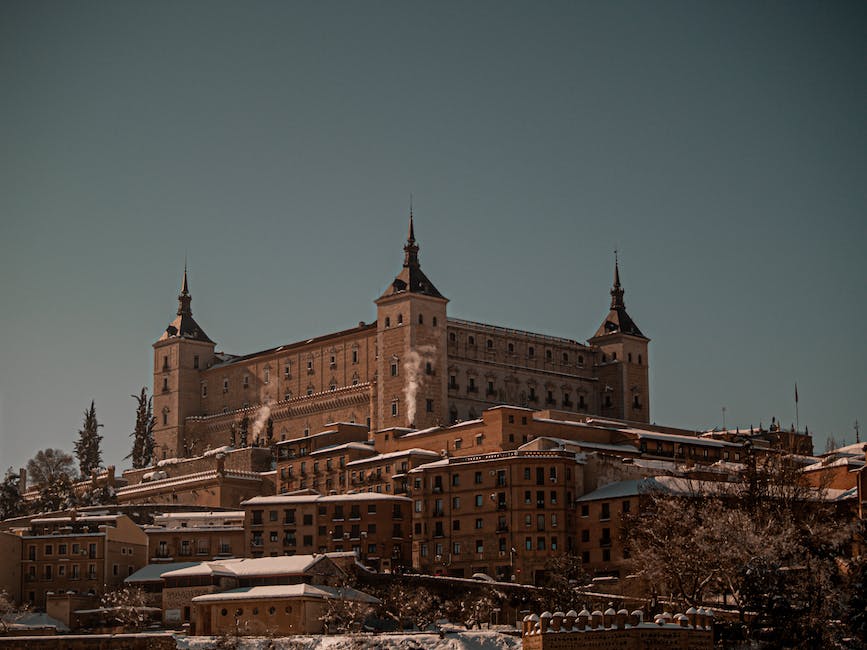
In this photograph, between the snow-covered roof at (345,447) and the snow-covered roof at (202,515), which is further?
the snow-covered roof at (345,447)

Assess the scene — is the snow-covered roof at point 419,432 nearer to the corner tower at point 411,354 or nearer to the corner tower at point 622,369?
the corner tower at point 411,354

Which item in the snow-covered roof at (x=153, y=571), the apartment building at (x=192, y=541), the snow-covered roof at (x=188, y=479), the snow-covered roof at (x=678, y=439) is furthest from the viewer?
the snow-covered roof at (x=188, y=479)

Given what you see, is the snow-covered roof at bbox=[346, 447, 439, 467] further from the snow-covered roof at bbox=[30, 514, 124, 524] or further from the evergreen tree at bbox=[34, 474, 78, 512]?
the evergreen tree at bbox=[34, 474, 78, 512]

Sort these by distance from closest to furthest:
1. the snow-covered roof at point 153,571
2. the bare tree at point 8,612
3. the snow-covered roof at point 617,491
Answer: the bare tree at point 8,612
the snow-covered roof at point 153,571
the snow-covered roof at point 617,491

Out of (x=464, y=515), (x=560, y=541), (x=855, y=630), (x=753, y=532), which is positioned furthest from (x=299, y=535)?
(x=855, y=630)

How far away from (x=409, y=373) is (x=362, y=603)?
51.0 metres

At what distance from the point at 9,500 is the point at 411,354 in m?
34.1

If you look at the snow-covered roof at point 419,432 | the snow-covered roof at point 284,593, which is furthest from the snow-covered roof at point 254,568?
the snow-covered roof at point 419,432

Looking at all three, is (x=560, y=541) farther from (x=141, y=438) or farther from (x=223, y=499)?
(x=141, y=438)

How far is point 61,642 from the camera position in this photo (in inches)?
3169

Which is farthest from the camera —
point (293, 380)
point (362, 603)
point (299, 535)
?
point (293, 380)

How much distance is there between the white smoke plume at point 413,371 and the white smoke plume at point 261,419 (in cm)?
2165

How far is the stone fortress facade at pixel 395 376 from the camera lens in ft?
456

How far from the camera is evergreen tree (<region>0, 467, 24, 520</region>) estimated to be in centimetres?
13438
